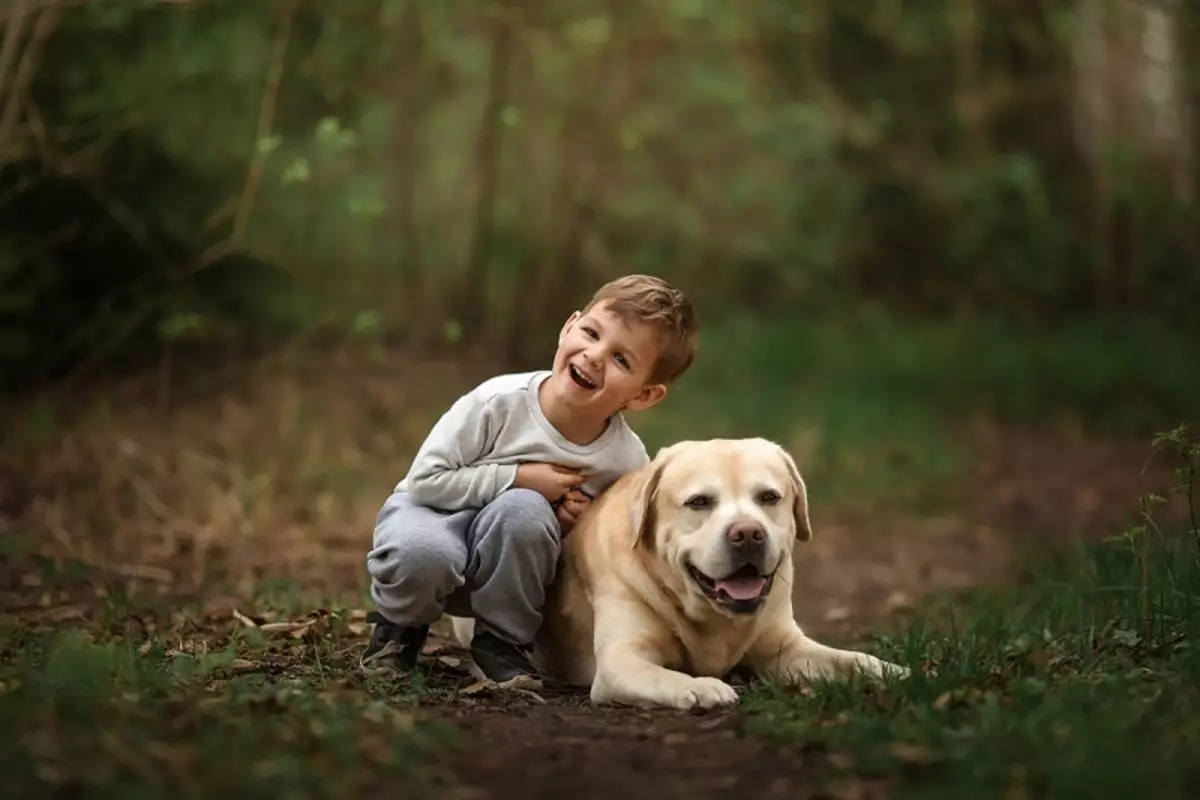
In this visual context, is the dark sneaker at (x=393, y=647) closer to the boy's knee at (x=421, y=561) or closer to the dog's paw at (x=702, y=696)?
the boy's knee at (x=421, y=561)

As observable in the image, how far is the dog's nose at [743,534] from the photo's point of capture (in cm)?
405

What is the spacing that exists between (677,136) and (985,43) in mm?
3064

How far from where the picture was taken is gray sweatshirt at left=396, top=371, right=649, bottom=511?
4.54m

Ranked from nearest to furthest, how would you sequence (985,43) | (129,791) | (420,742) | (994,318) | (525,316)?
(129,791)
(420,742)
(525,316)
(994,318)
(985,43)

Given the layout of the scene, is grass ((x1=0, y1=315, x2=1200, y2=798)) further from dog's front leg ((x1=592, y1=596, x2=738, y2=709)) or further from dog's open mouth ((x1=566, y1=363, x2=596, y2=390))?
dog's open mouth ((x1=566, y1=363, x2=596, y2=390))

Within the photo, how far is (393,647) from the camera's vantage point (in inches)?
177

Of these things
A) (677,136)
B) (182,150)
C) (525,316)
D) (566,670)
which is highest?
(677,136)

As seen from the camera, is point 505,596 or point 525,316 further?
point 525,316

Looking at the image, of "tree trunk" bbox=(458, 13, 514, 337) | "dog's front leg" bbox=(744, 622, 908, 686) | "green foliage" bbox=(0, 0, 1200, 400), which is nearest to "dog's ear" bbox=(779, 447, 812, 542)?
"dog's front leg" bbox=(744, 622, 908, 686)

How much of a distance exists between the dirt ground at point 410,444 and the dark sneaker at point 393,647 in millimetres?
370

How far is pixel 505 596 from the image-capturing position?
14.5 ft

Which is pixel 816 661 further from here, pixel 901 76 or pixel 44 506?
pixel 901 76

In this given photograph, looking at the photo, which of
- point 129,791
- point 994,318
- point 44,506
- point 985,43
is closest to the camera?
point 129,791

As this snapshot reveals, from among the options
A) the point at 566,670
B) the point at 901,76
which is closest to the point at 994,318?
the point at 901,76
